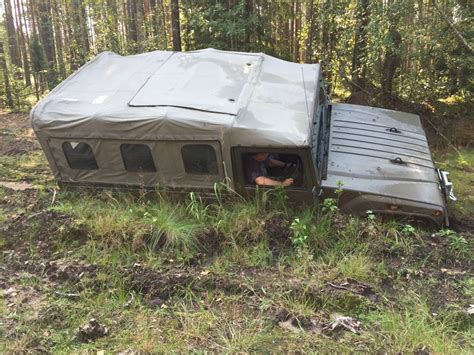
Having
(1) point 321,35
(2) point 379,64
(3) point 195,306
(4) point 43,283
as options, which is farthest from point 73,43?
(3) point 195,306

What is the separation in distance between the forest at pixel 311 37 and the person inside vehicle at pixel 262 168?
514 centimetres

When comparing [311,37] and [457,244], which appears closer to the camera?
[457,244]

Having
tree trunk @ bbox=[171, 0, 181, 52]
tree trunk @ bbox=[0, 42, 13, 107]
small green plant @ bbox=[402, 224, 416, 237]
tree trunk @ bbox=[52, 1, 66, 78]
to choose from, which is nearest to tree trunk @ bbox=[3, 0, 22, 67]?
tree trunk @ bbox=[52, 1, 66, 78]

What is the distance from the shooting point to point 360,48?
36.5 ft

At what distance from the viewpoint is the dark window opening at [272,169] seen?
555 cm

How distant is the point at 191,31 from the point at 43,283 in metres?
9.43

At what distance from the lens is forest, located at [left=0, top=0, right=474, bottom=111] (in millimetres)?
9281

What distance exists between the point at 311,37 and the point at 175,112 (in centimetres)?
715

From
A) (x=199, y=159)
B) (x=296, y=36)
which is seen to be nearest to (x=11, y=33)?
(x=296, y=36)

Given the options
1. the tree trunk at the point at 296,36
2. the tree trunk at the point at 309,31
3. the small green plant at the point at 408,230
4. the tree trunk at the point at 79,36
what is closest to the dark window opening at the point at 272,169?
the small green plant at the point at 408,230

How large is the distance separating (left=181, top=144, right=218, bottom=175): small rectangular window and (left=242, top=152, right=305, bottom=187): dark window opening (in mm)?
406

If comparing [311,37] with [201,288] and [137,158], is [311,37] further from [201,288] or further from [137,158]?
[201,288]

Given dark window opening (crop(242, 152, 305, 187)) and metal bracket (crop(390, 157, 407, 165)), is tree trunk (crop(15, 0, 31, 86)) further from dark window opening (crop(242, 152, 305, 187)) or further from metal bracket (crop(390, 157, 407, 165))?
metal bracket (crop(390, 157, 407, 165))

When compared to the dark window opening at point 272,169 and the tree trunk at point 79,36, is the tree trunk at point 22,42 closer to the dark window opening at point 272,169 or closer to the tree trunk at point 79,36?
the tree trunk at point 79,36
